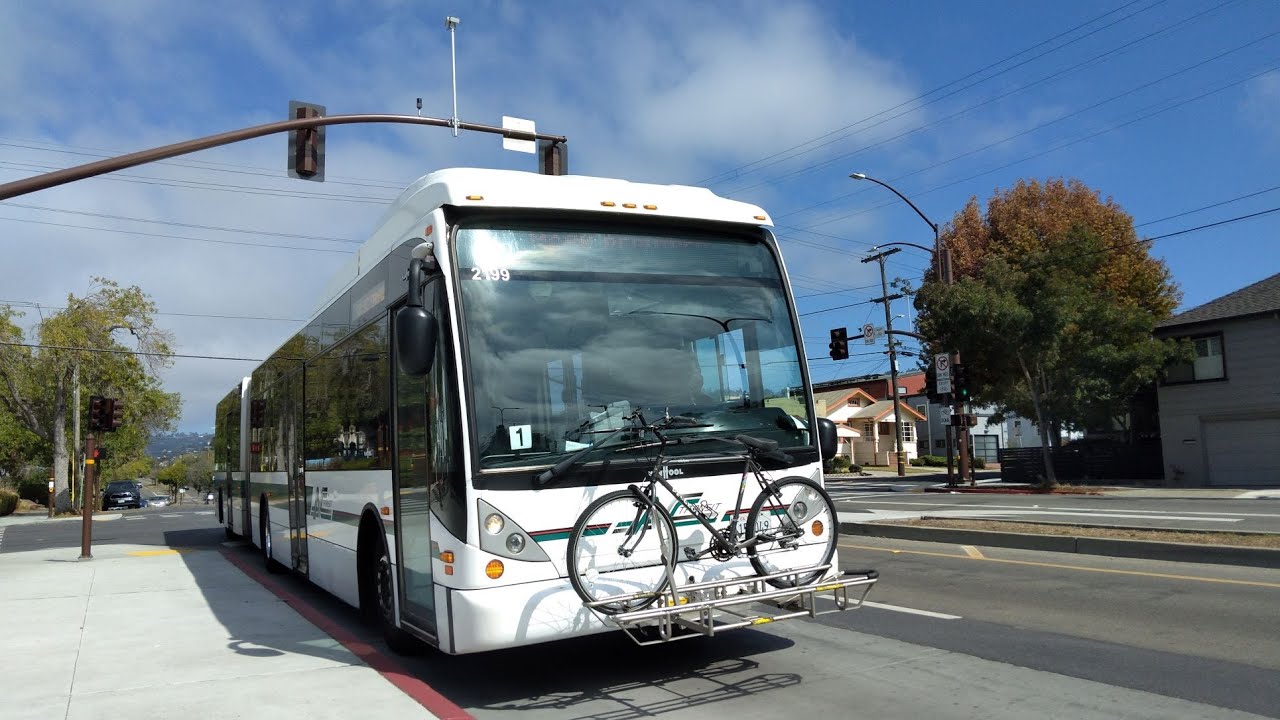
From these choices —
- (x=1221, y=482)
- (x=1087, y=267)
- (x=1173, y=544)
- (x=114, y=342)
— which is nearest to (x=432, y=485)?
(x=1173, y=544)

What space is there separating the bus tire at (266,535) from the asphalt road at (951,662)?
12.9 feet

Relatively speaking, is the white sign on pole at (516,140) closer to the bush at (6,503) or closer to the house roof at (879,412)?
the bush at (6,503)

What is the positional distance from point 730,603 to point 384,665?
3.00 meters

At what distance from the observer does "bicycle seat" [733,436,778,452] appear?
21.3 feet

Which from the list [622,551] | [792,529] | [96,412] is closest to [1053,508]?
[792,529]

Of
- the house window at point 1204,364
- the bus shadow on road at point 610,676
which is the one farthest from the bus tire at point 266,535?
the house window at point 1204,364

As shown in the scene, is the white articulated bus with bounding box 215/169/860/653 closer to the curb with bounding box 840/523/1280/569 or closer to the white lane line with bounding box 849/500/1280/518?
the curb with bounding box 840/523/1280/569

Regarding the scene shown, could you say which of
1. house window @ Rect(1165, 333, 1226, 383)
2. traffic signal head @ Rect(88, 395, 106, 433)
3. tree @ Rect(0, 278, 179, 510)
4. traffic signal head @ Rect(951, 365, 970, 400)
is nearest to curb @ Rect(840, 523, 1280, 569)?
traffic signal head @ Rect(88, 395, 106, 433)

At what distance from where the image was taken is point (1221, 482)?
106 feet

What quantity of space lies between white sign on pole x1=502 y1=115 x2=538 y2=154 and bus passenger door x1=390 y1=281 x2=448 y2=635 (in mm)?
10008

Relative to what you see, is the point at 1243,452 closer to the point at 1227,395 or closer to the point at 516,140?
the point at 1227,395

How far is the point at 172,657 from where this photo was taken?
7742 millimetres

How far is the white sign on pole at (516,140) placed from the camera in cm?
1655

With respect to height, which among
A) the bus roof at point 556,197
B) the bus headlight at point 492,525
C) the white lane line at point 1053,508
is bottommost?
the white lane line at point 1053,508
